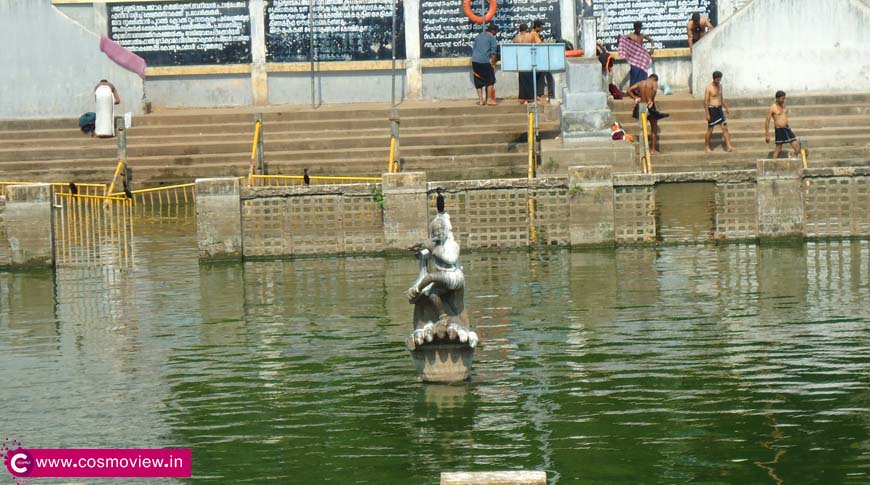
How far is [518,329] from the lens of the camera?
17.8 metres

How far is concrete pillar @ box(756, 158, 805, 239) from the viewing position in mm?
23078

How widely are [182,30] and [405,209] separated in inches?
596

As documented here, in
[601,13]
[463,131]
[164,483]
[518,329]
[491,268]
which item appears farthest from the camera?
[601,13]

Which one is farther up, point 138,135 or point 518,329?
point 138,135

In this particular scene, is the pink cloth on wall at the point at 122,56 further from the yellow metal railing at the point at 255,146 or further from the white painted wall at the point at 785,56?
the white painted wall at the point at 785,56

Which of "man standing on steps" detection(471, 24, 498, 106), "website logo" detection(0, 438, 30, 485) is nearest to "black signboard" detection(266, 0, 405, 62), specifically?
"man standing on steps" detection(471, 24, 498, 106)

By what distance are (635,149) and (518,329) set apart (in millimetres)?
12689

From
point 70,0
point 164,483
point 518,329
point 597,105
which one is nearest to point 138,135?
point 70,0

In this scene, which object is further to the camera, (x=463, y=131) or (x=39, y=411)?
(x=463, y=131)

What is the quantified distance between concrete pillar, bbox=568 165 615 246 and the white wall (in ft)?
50.1

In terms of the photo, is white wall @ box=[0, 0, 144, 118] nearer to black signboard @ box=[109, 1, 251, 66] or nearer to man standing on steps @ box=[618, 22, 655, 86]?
black signboard @ box=[109, 1, 251, 66]

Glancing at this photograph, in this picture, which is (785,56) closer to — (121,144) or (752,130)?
(752,130)

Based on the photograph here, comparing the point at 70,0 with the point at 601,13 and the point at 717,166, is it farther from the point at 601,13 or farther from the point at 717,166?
the point at 717,166
